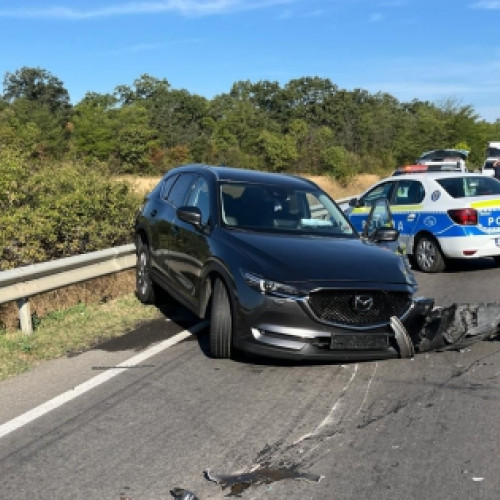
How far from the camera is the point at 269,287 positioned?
18.2ft

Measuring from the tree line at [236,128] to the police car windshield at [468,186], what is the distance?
23.6 ft

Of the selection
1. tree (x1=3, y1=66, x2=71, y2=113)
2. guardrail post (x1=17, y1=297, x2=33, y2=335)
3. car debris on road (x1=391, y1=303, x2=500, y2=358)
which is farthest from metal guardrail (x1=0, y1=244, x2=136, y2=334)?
tree (x1=3, y1=66, x2=71, y2=113)

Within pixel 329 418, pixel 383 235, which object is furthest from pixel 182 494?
pixel 383 235

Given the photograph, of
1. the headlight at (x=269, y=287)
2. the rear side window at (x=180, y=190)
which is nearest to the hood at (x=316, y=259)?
the headlight at (x=269, y=287)

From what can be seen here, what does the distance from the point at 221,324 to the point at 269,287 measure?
0.65 metres

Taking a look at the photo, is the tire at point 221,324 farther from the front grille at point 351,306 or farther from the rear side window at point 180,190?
the rear side window at point 180,190

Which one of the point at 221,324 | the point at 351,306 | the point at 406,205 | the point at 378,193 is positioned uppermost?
the point at 378,193

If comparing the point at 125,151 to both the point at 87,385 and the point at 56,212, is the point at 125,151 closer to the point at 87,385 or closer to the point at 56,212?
the point at 56,212

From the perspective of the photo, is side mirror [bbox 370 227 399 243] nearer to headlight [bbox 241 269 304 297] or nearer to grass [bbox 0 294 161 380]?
headlight [bbox 241 269 304 297]

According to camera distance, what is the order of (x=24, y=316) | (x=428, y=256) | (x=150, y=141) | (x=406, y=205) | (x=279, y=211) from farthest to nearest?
(x=150, y=141)
(x=406, y=205)
(x=428, y=256)
(x=24, y=316)
(x=279, y=211)

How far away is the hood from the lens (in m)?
5.59

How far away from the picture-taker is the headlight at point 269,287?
546 cm

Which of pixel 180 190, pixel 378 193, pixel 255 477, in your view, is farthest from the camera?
pixel 378 193

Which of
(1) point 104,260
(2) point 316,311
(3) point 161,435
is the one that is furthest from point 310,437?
(1) point 104,260
